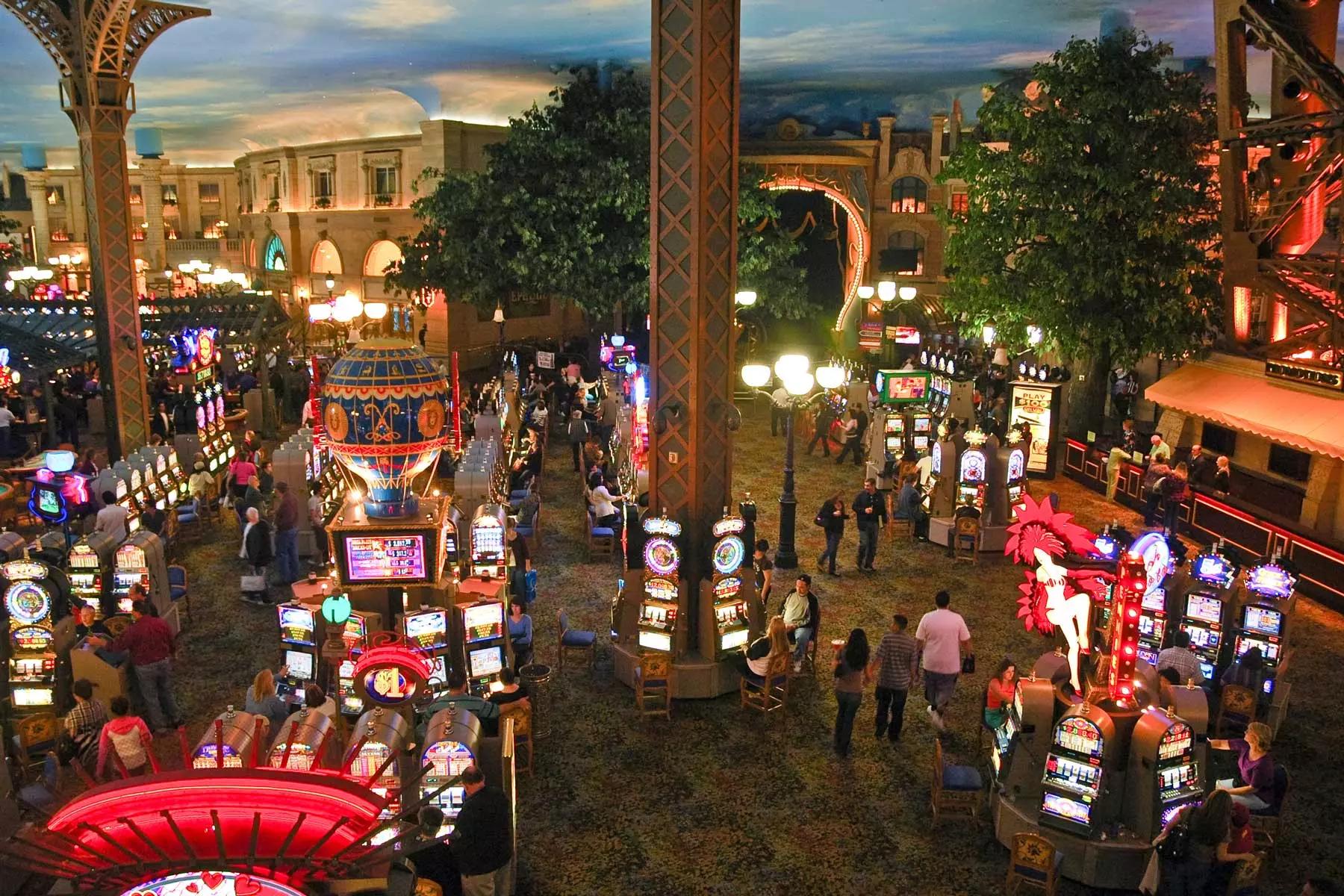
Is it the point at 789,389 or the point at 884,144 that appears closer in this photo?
the point at 789,389

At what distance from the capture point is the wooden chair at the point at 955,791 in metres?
7.81

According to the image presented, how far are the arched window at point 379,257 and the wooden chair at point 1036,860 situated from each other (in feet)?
109

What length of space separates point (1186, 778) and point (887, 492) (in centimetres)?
960

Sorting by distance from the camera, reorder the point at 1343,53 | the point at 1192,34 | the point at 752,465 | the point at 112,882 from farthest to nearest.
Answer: the point at 1192,34 → the point at 1343,53 → the point at 752,465 → the point at 112,882

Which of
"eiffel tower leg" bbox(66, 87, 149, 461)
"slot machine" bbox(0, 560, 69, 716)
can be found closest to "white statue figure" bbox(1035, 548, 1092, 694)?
"slot machine" bbox(0, 560, 69, 716)

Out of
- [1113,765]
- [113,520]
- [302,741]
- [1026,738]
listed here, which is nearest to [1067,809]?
[1113,765]

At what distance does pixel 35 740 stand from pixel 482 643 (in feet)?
12.8

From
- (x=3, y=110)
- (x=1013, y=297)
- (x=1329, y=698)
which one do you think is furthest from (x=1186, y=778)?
(x=3, y=110)

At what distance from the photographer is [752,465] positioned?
19.7m

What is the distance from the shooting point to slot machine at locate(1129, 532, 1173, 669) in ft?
33.3

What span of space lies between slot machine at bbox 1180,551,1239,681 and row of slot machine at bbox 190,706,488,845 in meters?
7.27

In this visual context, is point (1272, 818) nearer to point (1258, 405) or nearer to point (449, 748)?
point (449, 748)

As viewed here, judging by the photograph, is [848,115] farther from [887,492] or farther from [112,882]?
[112,882]

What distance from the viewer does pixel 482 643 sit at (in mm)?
9422
